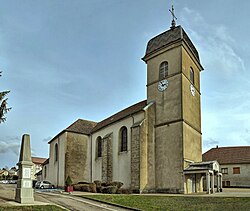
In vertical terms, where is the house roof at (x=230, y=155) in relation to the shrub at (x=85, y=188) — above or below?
above

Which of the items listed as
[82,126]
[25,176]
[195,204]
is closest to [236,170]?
[82,126]

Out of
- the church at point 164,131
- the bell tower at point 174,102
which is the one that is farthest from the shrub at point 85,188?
the bell tower at point 174,102

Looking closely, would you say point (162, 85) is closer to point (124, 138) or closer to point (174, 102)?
point (174, 102)

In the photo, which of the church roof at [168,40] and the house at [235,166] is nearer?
the church roof at [168,40]

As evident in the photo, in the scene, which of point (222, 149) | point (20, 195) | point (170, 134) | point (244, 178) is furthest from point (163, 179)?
point (222, 149)

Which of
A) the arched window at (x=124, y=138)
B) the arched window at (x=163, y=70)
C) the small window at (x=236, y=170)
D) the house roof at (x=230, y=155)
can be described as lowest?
the small window at (x=236, y=170)

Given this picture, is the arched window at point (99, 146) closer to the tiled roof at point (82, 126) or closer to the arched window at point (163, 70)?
the tiled roof at point (82, 126)

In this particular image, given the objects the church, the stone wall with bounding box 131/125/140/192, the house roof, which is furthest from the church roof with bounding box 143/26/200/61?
the house roof

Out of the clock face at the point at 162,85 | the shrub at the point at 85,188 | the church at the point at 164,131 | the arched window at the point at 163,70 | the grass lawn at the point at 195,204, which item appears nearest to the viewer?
the grass lawn at the point at 195,204

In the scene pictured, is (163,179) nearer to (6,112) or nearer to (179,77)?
(179,77)

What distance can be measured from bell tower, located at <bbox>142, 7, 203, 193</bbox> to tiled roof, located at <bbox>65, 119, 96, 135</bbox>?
1422 cm

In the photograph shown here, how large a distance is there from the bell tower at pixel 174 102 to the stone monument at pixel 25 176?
1422 centimetres

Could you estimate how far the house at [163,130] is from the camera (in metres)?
30.0

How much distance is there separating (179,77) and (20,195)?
61.7 ft
